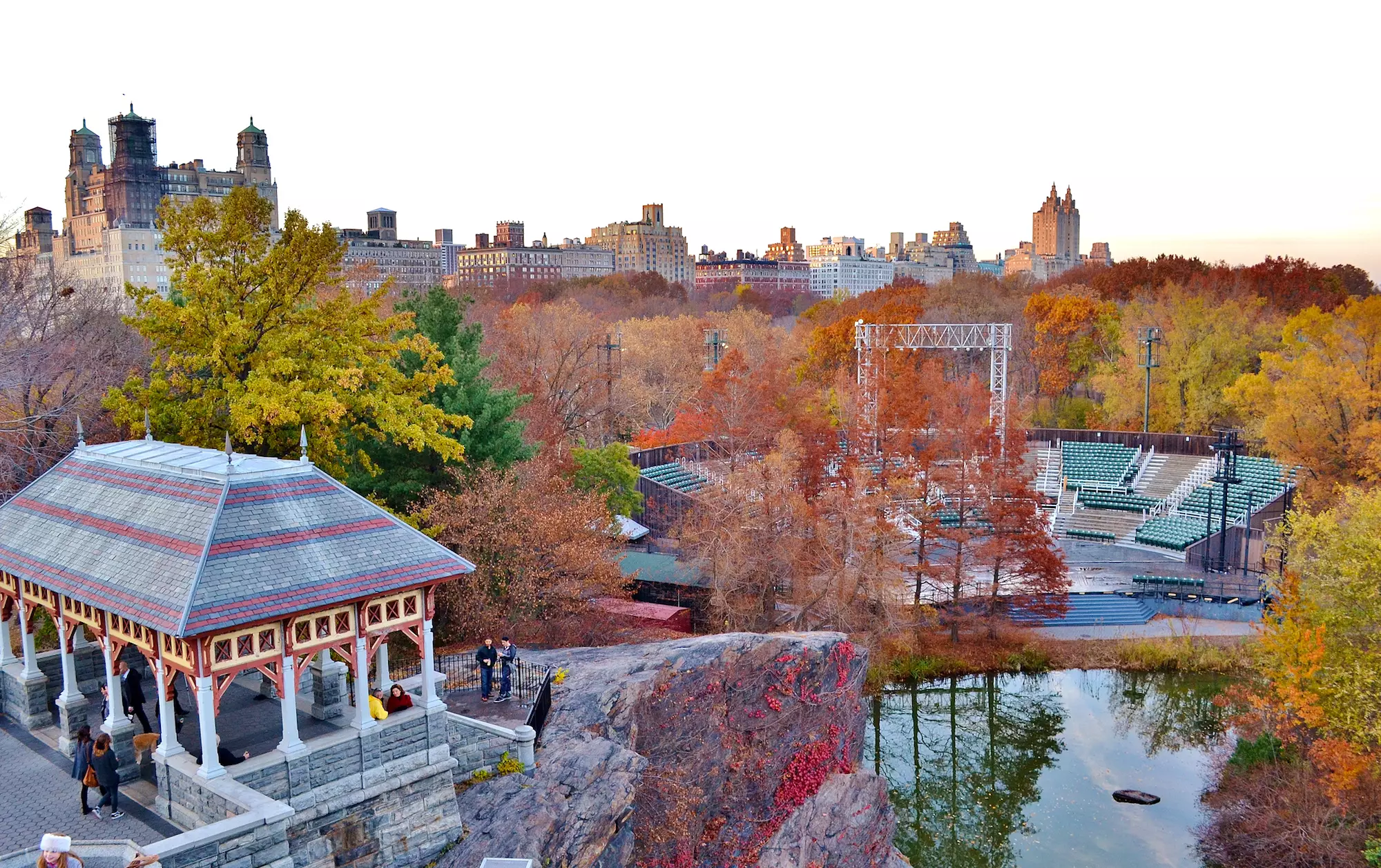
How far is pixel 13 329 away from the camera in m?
24.2

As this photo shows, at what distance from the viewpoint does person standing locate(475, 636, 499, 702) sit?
1692 cm

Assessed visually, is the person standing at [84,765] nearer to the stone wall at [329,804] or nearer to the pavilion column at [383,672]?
the stone wall at [329,804]

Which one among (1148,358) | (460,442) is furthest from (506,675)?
(1148,358)

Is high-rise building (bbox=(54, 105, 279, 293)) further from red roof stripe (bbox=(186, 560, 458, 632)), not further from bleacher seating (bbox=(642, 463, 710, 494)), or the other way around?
red roof stripe (bbox=(186, 560, 458, 632))

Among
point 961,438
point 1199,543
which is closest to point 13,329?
point 961,438

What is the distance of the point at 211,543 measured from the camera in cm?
1234

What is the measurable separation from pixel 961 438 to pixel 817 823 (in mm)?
16175

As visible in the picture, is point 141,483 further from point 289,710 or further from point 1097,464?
point 1097,464

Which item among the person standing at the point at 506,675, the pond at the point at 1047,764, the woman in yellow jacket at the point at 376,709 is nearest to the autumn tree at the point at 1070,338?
A: the pond at the point at 1047,764

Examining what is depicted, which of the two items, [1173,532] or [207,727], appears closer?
[207,727]

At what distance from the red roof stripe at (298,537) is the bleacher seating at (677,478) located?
981 inches

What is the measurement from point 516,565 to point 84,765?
401 inches

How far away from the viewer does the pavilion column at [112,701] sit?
1338 centimetres

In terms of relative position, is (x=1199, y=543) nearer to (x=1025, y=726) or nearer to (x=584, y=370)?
(x=1025, y=726)
